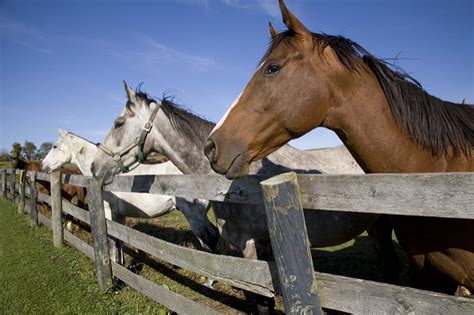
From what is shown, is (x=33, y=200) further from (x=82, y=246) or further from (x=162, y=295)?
(x=162, y=295)

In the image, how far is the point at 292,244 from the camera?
62.4 inches

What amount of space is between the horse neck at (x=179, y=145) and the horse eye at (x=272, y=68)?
203 centimetres

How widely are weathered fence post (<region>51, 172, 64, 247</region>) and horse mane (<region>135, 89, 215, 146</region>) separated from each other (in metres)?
3.52

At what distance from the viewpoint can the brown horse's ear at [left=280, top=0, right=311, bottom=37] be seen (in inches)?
79.7

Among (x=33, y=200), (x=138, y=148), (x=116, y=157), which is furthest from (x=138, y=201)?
(x=33, y=200)

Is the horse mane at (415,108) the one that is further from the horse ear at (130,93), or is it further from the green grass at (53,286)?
the green grass at (53,286)

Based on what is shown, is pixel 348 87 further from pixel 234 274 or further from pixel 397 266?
pixel 397 266

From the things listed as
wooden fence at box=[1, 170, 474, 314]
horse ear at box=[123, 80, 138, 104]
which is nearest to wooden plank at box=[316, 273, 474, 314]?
wooden fence at box=[1, 170, 474, 314]

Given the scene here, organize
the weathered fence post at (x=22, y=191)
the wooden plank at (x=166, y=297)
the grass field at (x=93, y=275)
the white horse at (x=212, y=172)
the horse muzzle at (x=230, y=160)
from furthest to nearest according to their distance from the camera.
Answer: the weathered fence post at (x=22, y=191) < the grass field at (x=93, y=275) < the white horse at (x=212, y=172) < the wooden plank at (x=166, y=297) < the horse muzzle at (x=230, y=160)

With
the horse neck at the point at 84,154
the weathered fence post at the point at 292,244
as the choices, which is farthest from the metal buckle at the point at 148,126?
the horse neck at the point at 84,154

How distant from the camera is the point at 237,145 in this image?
195 centimetres

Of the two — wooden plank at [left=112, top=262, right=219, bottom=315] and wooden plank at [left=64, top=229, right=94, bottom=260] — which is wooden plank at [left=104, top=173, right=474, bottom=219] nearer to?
wooden plank at [left=112, top=262, right=219, bottom=315]

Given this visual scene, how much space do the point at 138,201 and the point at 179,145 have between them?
7.78ft

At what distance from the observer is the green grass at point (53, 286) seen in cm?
369
